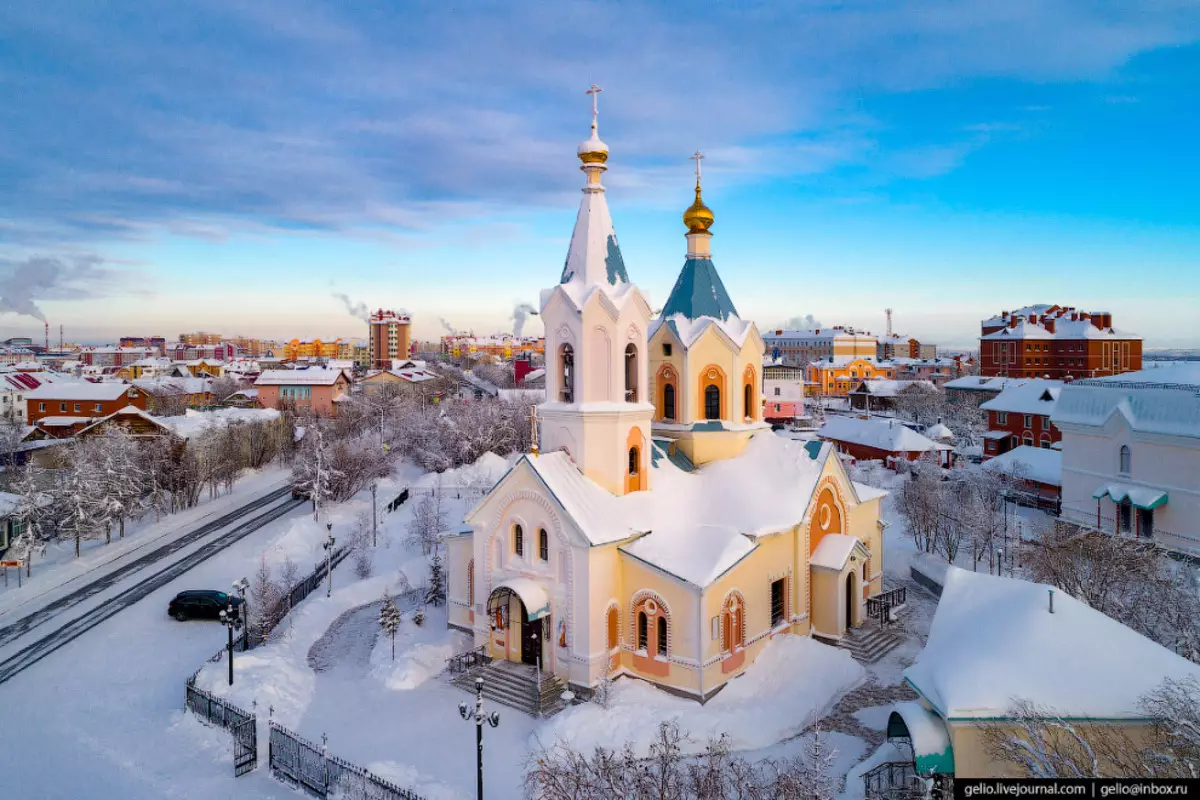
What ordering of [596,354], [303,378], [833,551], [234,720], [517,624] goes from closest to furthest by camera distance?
1. [234,720]
2. [517,624]
3. [596,354]
4. [833,551]
5. [303,378]

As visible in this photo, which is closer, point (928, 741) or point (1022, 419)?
point (928, 741)

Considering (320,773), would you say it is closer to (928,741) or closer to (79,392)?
(928,741)

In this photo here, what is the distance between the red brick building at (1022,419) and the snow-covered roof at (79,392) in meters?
67.6

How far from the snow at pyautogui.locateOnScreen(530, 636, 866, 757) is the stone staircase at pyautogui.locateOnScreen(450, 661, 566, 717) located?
3.70 feet

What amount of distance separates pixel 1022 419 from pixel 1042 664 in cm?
4261

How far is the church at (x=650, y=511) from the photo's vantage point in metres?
17.8

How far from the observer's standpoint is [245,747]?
14.4 metres

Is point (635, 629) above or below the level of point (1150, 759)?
below

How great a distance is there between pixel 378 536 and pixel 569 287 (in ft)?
65.4

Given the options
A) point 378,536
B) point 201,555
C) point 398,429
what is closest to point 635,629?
point 378,536

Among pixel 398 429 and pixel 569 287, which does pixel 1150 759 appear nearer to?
pixel 569 287

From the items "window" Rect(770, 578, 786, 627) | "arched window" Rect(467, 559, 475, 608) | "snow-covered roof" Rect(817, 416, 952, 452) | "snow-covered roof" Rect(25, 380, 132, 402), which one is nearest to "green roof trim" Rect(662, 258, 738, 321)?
"window" Rect(770, 578, 786, 627)

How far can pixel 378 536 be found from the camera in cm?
3394

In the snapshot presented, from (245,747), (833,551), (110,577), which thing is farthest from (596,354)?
(110,577)
